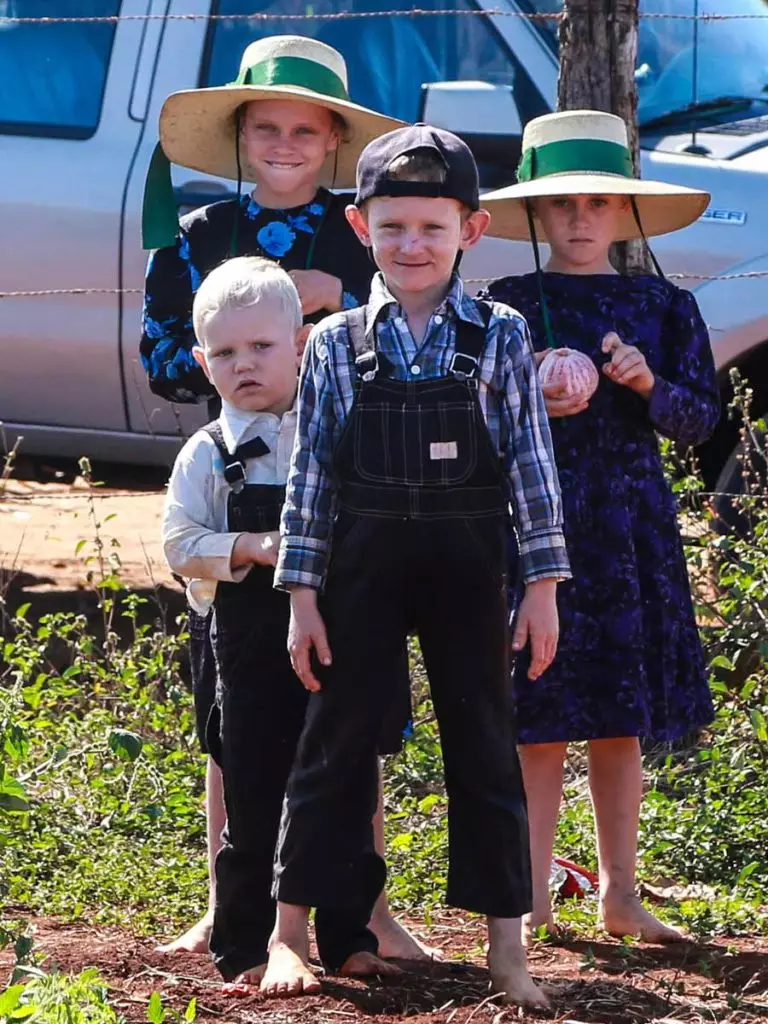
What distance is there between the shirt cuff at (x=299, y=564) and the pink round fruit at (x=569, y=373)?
2.26ft

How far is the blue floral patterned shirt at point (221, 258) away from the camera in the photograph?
412 cm

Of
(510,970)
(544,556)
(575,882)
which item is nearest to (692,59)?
(575,882)

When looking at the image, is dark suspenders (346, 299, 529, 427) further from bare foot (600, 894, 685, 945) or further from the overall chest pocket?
bare foot (600, 894, 685, 945)

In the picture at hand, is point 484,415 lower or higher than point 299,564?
higher

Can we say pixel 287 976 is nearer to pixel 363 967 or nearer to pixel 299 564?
pixel 363 967

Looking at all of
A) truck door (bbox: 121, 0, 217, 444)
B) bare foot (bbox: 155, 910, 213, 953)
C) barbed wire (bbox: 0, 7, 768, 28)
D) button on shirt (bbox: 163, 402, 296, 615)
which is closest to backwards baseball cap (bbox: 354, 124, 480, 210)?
button on shirt (bbox: 163, 402, 296, 615)

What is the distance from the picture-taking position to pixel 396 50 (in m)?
6.67

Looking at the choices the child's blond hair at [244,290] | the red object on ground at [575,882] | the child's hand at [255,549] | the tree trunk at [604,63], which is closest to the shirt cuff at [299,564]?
the child's hand at [255,549]

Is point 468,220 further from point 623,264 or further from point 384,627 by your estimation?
point 623,264

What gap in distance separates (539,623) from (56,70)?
13.6 feet

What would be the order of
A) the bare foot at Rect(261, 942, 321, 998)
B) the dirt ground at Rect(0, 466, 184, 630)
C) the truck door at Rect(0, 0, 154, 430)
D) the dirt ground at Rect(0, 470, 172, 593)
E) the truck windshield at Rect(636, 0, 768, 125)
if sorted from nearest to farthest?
1. the bare foot at Rect(261, 942, 321, 998)
2. the truck windshield at Rect(636, 0, 768, 125)
3. the truck door at Rect(0, 0, 154, 430)
4. the dirt ground at Rect(0, 466, 184, 630)
5. the dirt ground at Rect(0, 470, 172, 593)

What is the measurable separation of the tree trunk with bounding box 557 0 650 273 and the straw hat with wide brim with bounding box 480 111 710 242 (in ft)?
3.74

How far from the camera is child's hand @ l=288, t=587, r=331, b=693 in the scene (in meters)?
3.50

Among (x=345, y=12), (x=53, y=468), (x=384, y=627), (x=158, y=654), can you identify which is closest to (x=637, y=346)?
(x=384, y=627)
